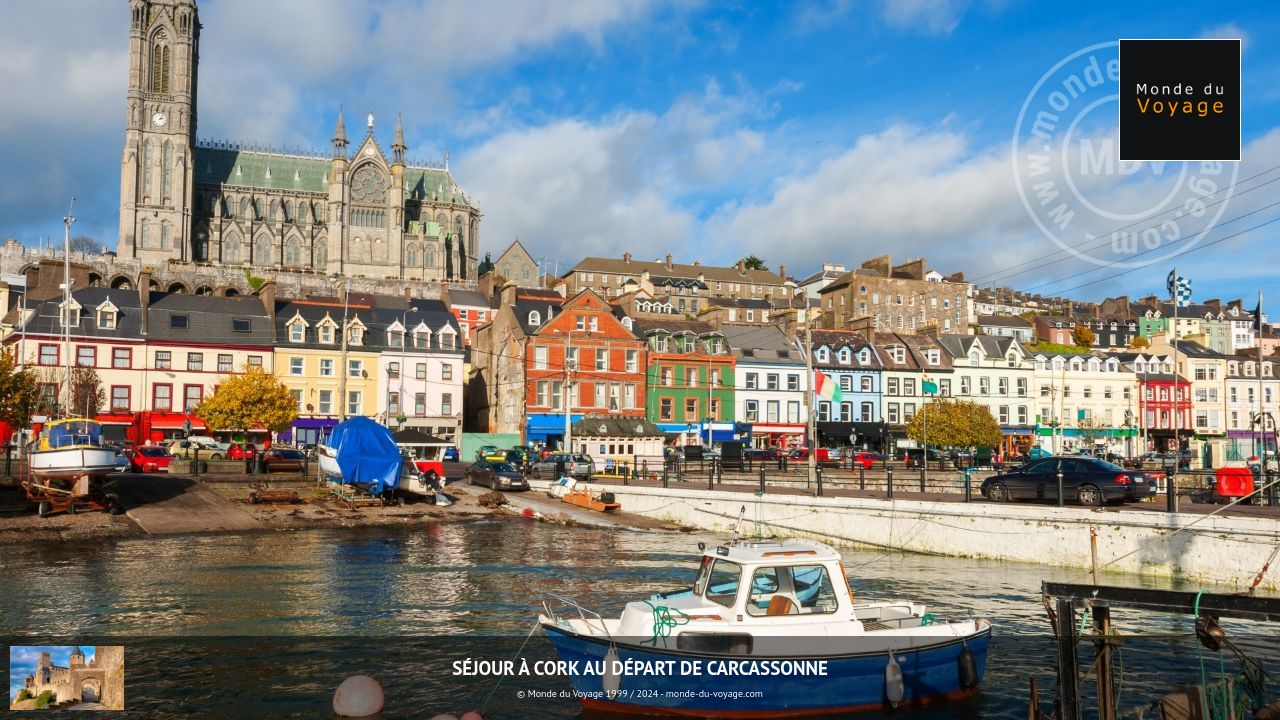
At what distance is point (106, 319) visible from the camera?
68812 millimetres

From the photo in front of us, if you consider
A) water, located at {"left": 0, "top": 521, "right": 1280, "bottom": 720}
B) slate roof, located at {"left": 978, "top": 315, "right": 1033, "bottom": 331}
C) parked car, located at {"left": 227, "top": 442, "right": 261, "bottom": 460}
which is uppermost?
slate roof, located at {"left": 978, "top": 315, "right": 1033, "bottom": 331}

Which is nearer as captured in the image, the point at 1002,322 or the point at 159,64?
the point at 1002,322

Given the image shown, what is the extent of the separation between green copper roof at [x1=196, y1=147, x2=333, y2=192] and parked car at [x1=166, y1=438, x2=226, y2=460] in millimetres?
99723

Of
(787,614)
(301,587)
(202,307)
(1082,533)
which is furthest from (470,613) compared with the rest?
(202,307)

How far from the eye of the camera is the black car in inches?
1187

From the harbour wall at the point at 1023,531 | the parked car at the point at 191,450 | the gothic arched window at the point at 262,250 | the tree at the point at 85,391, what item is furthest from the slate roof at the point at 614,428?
the gothic arched window at the point at 262,250

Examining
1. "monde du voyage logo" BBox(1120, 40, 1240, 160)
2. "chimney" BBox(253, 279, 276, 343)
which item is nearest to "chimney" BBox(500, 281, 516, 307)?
"chimney" BBox(253, 279, 276, 343)

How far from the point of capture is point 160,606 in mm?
22344

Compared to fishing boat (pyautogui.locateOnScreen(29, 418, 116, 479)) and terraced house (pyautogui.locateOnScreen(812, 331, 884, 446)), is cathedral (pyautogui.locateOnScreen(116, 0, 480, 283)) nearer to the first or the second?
terraced house (pyautogui.locateOnScreen(812, 331, 884, 446))

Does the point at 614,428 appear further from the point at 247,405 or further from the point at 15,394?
the point at 15,394

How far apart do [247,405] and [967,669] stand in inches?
2162

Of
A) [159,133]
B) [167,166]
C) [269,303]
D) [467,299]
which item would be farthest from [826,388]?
[159,133]

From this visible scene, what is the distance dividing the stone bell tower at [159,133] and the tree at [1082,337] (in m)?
123

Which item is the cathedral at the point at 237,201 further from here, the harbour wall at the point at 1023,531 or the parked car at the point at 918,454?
the harbour wall at the point at 1023,531
